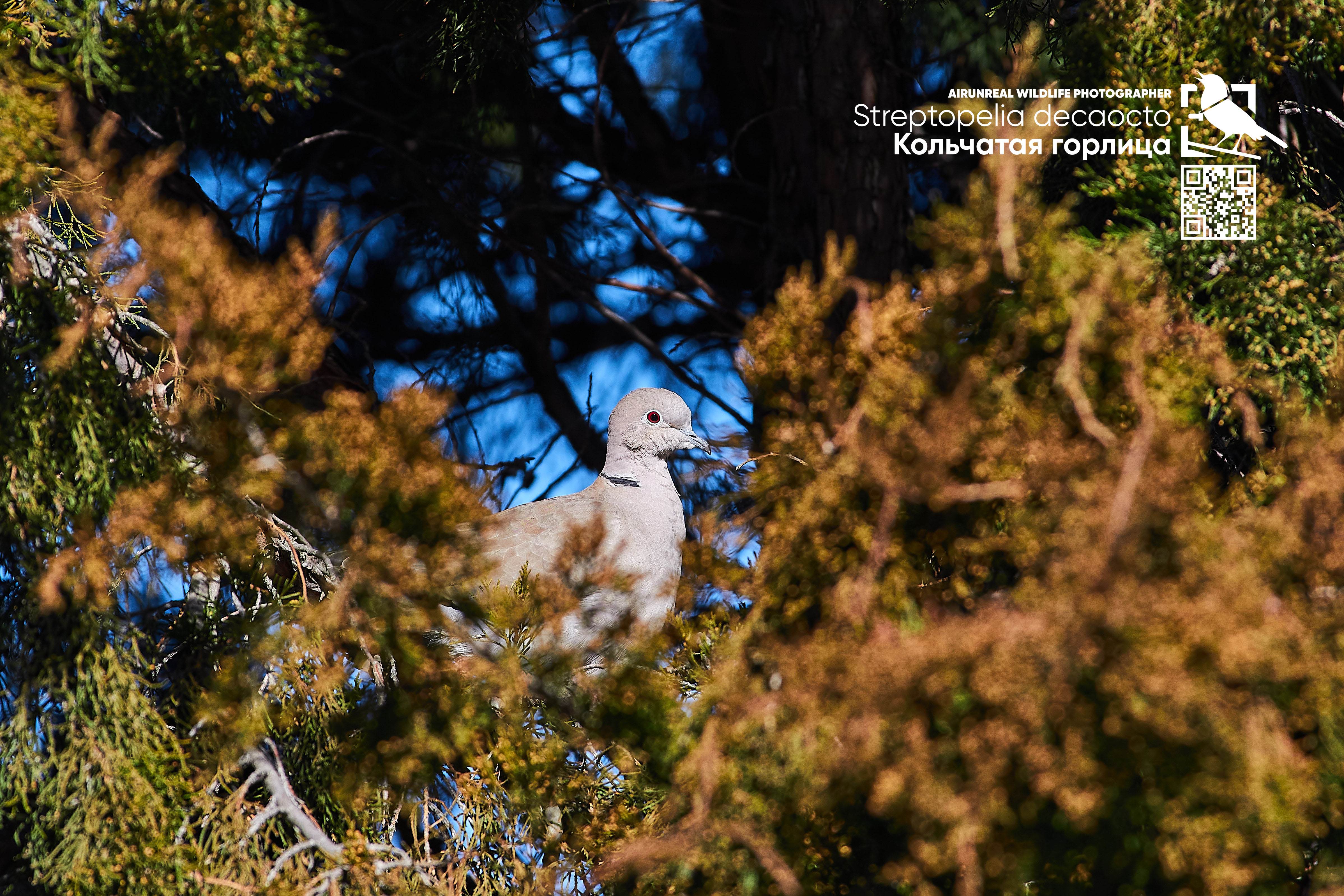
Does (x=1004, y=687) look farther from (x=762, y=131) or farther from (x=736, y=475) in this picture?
(x=762, y=131)

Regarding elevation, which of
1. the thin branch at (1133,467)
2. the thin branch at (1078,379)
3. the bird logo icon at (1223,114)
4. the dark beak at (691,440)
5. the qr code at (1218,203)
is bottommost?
the thin branch at (1133,467)

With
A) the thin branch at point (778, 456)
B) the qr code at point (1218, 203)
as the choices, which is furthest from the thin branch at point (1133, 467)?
the qr code at point (1218, 203)

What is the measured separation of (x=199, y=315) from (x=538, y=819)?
750 mm

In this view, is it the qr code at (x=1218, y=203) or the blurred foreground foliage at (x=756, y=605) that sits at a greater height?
the qr code at (x=1218, y=203)

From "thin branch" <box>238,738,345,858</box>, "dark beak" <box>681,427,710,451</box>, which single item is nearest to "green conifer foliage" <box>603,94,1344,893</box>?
"thin branch" <box>238,738,345,858</box>

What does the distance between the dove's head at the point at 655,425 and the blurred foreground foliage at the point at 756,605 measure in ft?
3.57

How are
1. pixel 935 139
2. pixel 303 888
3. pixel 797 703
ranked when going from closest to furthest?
pixel 797 703, pixel 303 888, pixel 935 139

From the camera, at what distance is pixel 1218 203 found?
1.24 m

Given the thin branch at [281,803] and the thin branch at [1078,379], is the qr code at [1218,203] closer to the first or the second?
the thin branch at [1078,379]

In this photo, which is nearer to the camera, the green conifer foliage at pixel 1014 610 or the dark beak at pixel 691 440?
the green conifer foliage at pixel 1014 610

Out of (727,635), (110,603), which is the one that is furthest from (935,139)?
(110,603)

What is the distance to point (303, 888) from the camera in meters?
1.24

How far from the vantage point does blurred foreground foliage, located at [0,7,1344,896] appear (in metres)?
0.80

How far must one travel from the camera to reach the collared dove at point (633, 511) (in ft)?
6.97
